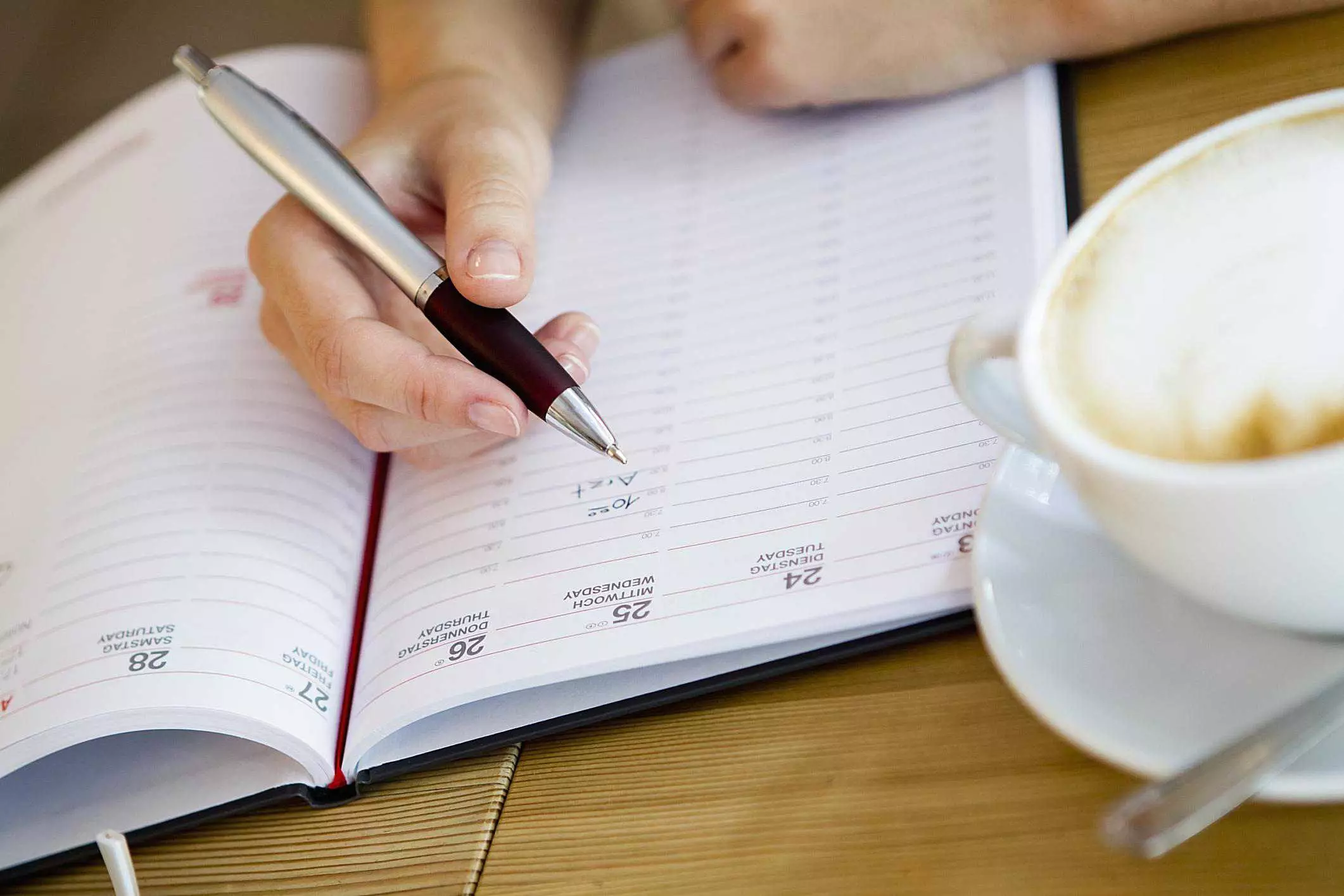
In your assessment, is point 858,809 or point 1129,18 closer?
point 858,809

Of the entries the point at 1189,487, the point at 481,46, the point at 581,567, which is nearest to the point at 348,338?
the point at 581,567

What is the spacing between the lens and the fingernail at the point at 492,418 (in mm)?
452

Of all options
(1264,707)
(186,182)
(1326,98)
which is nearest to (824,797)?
(1264,707)

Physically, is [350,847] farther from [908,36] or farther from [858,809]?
[908,36]

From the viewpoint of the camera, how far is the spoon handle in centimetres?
26

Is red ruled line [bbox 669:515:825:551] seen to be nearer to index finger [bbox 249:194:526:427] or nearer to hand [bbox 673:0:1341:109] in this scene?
index finger [bbox 249:194:526:427]

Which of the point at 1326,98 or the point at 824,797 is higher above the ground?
the point at 1326,98

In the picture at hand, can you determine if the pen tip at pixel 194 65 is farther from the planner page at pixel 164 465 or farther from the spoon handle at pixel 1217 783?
the spoon handle at pixel 1217 783

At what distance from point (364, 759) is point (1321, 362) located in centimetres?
35

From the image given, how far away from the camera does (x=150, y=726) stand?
43cm

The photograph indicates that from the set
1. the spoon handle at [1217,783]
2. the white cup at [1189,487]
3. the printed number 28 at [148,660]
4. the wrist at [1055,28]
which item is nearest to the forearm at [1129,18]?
the wrist at [1055,28]

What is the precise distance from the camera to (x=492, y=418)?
0.45 meters

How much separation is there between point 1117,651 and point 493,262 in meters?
0.28

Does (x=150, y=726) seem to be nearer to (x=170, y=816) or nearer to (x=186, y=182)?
(x=170, y=816)
